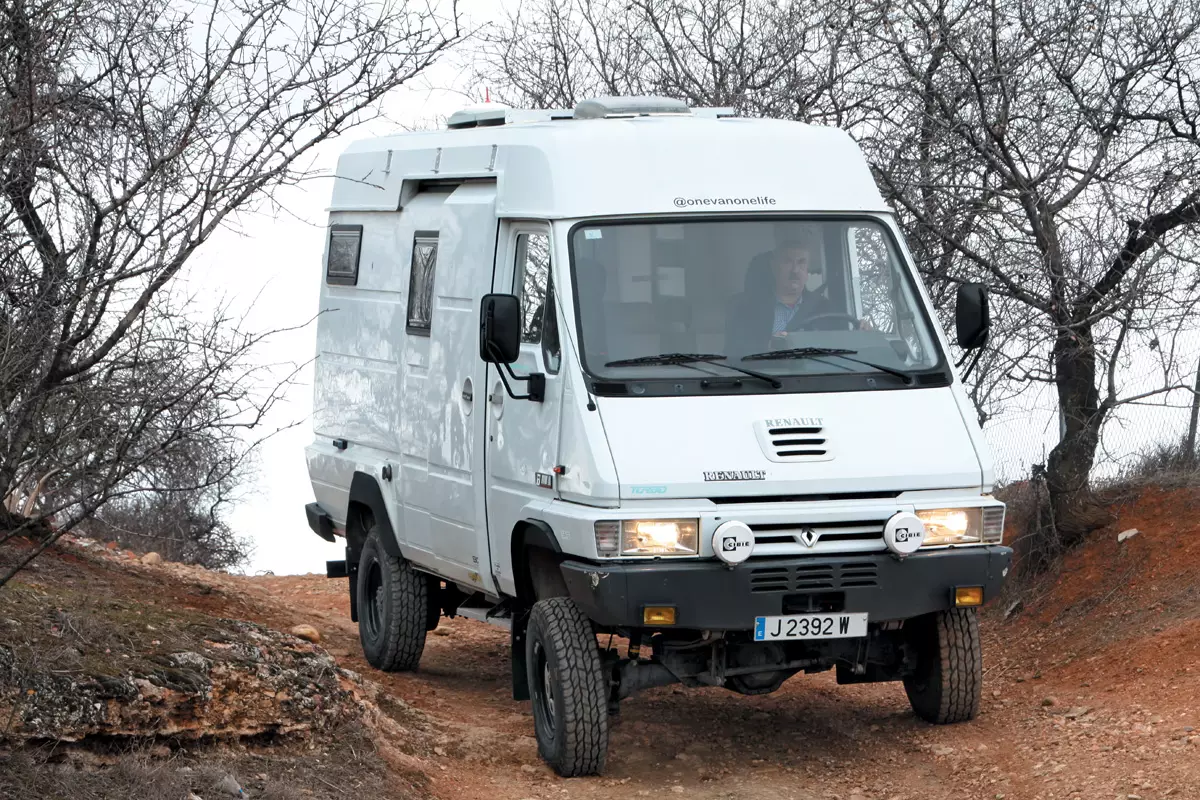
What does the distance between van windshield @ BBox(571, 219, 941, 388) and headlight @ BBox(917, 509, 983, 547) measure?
2.43 feet

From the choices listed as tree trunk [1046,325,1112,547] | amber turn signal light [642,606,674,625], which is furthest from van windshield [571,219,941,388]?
tree trunk [1046,325,1112,547]

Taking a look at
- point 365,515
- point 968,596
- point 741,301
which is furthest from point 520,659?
point 365,515

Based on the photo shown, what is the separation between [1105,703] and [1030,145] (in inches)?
166

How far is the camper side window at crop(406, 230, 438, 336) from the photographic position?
31.8 ft

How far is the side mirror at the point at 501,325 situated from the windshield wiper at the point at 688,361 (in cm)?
46

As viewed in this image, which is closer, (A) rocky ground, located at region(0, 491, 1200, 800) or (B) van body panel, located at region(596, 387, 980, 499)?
(A) rocky ground, located at region(0, 491, 1200, 800)

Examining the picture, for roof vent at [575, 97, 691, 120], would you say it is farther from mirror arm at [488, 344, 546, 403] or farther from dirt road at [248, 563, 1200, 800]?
dirt road at [248, 563, 1200, 800]

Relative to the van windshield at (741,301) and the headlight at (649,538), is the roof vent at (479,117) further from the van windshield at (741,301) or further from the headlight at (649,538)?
the headlight at (649,538)

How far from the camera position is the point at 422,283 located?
983cm

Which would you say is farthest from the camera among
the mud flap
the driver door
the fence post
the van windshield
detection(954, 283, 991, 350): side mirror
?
the fence post

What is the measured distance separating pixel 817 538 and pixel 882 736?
5.57ft

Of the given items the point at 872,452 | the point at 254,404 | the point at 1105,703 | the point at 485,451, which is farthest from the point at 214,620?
the point at 1105,703

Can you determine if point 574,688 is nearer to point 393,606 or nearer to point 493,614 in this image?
point 493,614

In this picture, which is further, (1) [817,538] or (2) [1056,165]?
(2) [1056,165]
